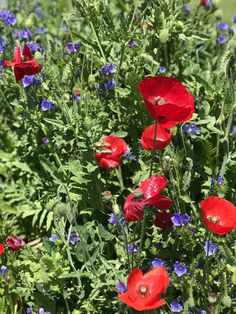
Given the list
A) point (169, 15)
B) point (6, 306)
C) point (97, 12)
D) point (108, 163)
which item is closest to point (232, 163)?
point (108, 163)

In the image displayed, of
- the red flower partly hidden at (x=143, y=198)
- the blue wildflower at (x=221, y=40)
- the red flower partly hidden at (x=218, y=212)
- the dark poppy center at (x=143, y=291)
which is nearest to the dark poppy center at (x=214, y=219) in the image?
the red flower partly hidden at (x=218, y=212)

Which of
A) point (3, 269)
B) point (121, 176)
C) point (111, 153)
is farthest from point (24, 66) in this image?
point (3, 269)


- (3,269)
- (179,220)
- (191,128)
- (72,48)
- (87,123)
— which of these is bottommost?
(3,269)

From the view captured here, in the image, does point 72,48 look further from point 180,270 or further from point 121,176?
point 180,270

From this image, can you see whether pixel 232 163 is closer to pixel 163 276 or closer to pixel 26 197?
pixel 163 276

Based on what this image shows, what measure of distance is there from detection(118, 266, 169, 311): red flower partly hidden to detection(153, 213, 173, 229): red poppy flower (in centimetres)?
31

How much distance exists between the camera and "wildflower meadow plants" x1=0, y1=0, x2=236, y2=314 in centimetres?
174

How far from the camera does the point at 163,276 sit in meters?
1.60

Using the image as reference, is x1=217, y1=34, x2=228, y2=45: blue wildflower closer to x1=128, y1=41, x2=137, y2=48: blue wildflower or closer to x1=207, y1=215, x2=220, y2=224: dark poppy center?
x1=128, y1=41, x2=137, y2=48: blue wildflower

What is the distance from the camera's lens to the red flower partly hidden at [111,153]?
1963mm

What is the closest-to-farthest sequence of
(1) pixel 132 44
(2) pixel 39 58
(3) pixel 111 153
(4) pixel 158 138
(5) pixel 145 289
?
(5) pixel 145 289 → (4) pixel 158 138 → (3) pixel 111 153 → (2) pixel 39 58 → (1) pixel 132 44

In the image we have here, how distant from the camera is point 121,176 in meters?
2.33

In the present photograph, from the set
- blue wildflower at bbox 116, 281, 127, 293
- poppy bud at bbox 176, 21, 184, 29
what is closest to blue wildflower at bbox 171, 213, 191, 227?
blue wildflower at bbox 116, 281, 127, 293

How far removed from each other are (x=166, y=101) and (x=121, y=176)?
2.17 feet
